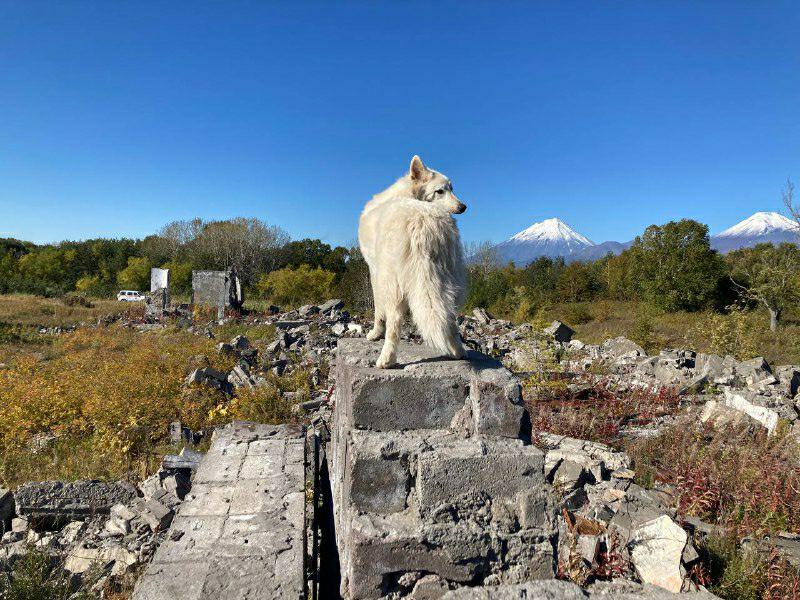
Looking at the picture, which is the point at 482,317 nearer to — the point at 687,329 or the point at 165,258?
the point at 687,329

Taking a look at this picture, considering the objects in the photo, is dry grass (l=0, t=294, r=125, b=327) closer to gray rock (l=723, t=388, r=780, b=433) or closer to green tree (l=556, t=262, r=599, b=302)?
gray rock (l=723, t=388, r=780, b=433)

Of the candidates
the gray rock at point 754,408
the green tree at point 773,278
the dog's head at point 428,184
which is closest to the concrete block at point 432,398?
the dog's head at point 428,184

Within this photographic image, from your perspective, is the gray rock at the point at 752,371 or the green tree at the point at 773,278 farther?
the green tree at the point at 773,278

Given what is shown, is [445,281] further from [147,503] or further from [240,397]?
[240,397]

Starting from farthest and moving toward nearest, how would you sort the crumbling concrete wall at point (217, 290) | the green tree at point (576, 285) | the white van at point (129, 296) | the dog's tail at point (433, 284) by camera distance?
the green tree at point (576, 285) < the white van at point (129, 296) < the crumbling concrete wall at point (217, 290) < the dog's tail at point (433, 284)

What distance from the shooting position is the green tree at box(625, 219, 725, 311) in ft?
83.0

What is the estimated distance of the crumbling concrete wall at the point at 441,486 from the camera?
2.17 metres

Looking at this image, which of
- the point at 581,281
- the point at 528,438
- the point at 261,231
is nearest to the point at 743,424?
the point at 528,438

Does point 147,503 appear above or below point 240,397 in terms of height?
below

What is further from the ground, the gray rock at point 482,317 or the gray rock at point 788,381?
the gray rock at point 482,317

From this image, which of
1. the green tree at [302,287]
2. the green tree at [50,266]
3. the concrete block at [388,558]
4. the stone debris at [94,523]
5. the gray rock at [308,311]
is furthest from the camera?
the green tree at [50,266]

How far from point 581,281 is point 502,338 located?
1799 centimetres

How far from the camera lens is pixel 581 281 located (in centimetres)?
3055

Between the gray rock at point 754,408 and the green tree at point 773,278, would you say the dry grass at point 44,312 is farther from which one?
the green tree at point 773,278
